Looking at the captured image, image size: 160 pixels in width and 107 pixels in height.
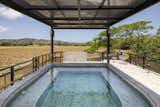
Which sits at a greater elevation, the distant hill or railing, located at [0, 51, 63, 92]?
the distant hill

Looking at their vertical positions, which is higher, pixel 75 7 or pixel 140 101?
pixel 75 7

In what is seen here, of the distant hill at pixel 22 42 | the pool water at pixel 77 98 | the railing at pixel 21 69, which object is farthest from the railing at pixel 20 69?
the distant hill at pixel 22 42

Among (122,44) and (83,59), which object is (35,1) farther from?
(122,44)

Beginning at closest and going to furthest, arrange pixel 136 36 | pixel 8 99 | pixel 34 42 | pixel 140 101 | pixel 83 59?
pixel 8 99 < pixel 140 101 < pixel 83 59 < pixel 136 36 < pixel 34 42

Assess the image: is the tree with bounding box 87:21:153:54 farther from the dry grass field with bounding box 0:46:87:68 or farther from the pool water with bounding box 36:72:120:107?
the pool water with bounding box 36:72:120:107

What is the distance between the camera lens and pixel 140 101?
5.40 meters

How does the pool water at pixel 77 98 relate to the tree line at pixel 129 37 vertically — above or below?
below

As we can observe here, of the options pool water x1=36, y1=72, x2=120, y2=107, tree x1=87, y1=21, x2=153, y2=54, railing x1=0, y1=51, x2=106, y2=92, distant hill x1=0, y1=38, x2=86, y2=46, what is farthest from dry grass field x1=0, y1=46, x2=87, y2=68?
pool water x1=36, y1=72, x2=120, y2=107

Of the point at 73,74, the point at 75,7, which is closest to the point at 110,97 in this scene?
the point at 75,7

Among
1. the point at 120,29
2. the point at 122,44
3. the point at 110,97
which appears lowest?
the point at 110,97

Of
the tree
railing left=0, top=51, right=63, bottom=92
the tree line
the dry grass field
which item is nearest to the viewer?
railing left=0, top=51, right=63, bottom=92

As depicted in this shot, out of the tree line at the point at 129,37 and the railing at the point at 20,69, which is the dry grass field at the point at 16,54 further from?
the railing at the point at 20,69

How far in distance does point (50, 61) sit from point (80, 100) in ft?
28.1

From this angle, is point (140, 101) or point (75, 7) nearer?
point (140, 101)
